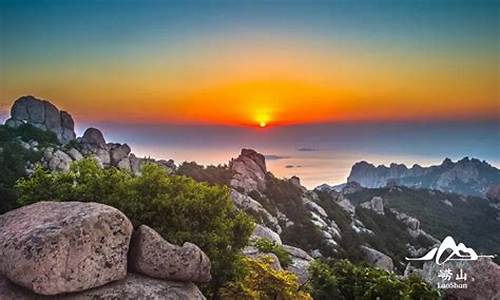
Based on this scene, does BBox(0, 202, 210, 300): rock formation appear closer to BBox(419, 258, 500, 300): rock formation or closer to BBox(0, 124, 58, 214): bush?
BBox(419, 258, 500, 300): rock formation

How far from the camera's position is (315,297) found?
17750mm

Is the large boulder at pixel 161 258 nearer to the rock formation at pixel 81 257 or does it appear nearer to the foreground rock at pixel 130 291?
the rock formation at pixel 81 257

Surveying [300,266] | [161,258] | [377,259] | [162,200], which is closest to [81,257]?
[161,258]

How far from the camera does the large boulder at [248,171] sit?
208 feet

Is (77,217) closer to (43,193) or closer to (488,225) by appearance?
(43,193)

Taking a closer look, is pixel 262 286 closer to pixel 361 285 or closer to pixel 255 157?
pixel 361 285

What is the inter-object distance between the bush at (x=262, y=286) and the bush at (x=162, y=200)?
1.62 feet

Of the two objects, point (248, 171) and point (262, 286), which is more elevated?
point (248, 171)

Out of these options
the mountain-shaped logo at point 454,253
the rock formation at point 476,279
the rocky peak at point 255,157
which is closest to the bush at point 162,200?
the mountain-shaped logo at point 454,253

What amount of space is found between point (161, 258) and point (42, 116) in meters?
76.9

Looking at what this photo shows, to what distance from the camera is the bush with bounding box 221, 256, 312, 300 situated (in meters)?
14.2

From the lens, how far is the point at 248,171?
67.3 meters

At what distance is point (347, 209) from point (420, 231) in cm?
1138

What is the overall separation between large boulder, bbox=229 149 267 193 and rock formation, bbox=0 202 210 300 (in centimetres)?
4985
